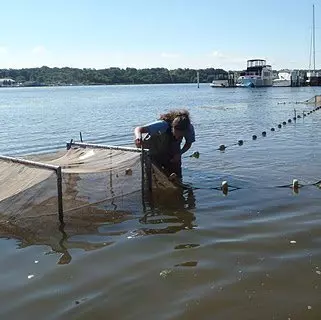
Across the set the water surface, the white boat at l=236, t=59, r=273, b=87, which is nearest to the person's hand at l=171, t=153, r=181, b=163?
the water surface

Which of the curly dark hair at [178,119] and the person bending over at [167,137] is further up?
the curly dark hair at [178,119]

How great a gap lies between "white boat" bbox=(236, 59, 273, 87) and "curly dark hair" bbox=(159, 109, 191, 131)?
373 ft

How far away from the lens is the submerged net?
26.8ft

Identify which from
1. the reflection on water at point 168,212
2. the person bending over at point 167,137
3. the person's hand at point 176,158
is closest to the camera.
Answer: the reflection on water at point 168,212

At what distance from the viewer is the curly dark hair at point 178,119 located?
10.7 meters

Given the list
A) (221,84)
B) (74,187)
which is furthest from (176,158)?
(221,84)

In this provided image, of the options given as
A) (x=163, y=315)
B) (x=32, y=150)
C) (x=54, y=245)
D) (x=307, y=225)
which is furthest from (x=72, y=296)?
(x=32, y=150)

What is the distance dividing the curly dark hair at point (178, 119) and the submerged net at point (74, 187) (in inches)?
45.1

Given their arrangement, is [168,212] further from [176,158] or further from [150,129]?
[176,158]

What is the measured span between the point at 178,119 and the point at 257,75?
11562cm

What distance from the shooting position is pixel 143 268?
6676mm

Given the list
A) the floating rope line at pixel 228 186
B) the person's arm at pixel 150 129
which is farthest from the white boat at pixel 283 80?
the person's arm at pixel 150 129

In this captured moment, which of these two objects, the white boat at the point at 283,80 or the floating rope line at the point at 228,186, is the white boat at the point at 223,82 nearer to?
the white boat at the point at 283,80

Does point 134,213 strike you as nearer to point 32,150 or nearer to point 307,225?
point 307,225
